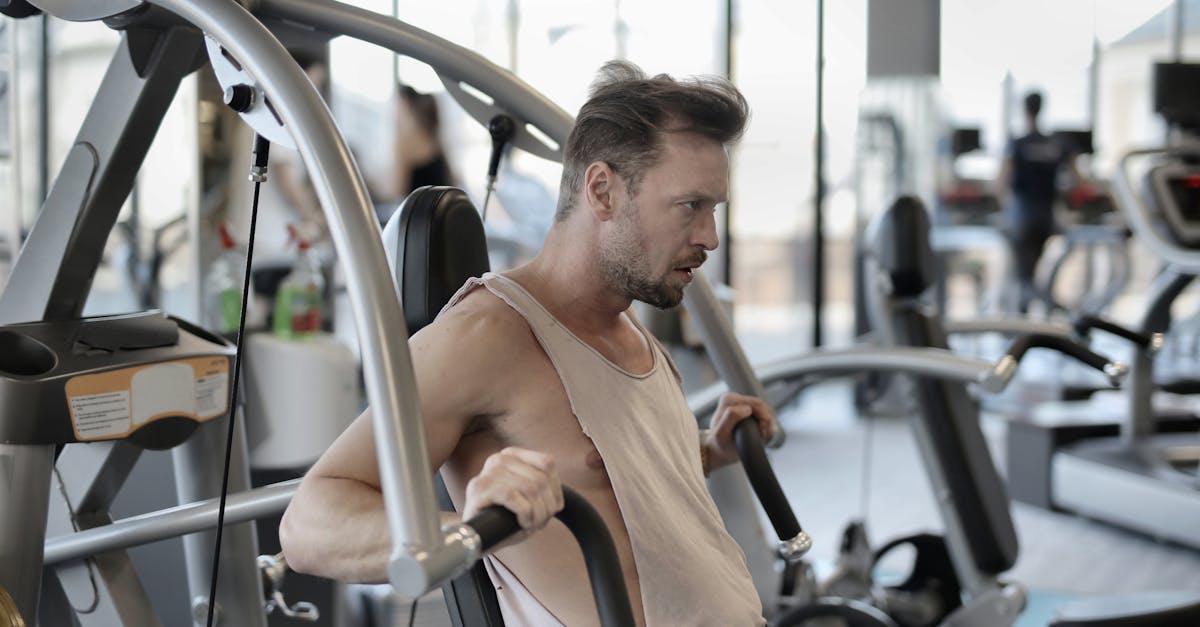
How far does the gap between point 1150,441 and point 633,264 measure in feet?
11.8

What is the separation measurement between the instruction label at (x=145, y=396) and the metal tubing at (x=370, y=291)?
64cm

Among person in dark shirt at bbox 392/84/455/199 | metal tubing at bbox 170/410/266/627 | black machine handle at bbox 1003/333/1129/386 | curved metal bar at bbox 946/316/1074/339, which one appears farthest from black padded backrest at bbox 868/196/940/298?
person in dark shirt at bbox 392/84/455/199

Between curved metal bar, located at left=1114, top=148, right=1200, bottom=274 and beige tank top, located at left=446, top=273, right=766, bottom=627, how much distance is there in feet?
10.6

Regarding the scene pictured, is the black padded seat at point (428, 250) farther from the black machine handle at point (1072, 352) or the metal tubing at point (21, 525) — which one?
the black machine handle at point (1072, 352)

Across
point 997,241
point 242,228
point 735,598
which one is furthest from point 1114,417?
point 735,598

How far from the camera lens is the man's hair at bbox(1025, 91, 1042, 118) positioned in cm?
620

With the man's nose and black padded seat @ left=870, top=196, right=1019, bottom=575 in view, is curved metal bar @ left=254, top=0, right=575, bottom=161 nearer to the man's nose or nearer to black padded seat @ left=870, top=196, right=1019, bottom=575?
the man's nose

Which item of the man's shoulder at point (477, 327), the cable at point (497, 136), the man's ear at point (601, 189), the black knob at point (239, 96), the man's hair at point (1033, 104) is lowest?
the man's shoulder at point (477, 327)

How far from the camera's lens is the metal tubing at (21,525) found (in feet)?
4.95

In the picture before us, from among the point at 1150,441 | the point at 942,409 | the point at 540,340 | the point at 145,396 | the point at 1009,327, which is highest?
the point at 540,340

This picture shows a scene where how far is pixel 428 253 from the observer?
1469mm

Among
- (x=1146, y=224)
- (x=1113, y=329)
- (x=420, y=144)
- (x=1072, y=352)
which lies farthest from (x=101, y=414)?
(x=1146, y=224)

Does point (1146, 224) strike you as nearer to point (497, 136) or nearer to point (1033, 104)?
point (1033, 104)

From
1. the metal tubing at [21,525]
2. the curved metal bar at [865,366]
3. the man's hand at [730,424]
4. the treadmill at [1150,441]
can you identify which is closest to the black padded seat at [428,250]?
the man's hand at [730,424]
